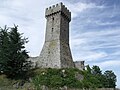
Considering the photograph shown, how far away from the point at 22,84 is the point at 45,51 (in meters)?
9.91

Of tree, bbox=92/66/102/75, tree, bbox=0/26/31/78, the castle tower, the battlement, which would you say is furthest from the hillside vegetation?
tree, bbox=92/66/102/75

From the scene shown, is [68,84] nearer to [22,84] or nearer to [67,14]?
[22,84]

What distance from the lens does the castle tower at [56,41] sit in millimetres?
37438

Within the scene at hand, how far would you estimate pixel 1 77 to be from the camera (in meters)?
32.9

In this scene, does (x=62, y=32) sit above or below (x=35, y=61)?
above

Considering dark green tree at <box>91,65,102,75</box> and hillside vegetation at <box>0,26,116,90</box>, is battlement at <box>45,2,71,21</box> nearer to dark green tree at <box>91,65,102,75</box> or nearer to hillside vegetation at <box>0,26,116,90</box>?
hillside vegetation at <box>0,26,116,90</box>

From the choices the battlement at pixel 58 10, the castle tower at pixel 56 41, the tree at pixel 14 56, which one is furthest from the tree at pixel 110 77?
the tree at pixel 14 56

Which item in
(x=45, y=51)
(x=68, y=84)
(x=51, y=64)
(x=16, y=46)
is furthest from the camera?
(x=45, y=51)

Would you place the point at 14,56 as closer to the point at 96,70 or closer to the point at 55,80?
the point at 55,80

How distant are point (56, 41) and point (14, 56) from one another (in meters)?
9.79

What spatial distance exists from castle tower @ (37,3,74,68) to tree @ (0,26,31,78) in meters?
5.26

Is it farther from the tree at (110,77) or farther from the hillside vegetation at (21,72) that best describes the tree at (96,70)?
the hillside vegetation at (21,72)

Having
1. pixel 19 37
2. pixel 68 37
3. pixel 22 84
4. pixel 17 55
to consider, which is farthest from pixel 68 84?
pixel 68 37

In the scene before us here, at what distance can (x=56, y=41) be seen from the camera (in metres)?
38.9
